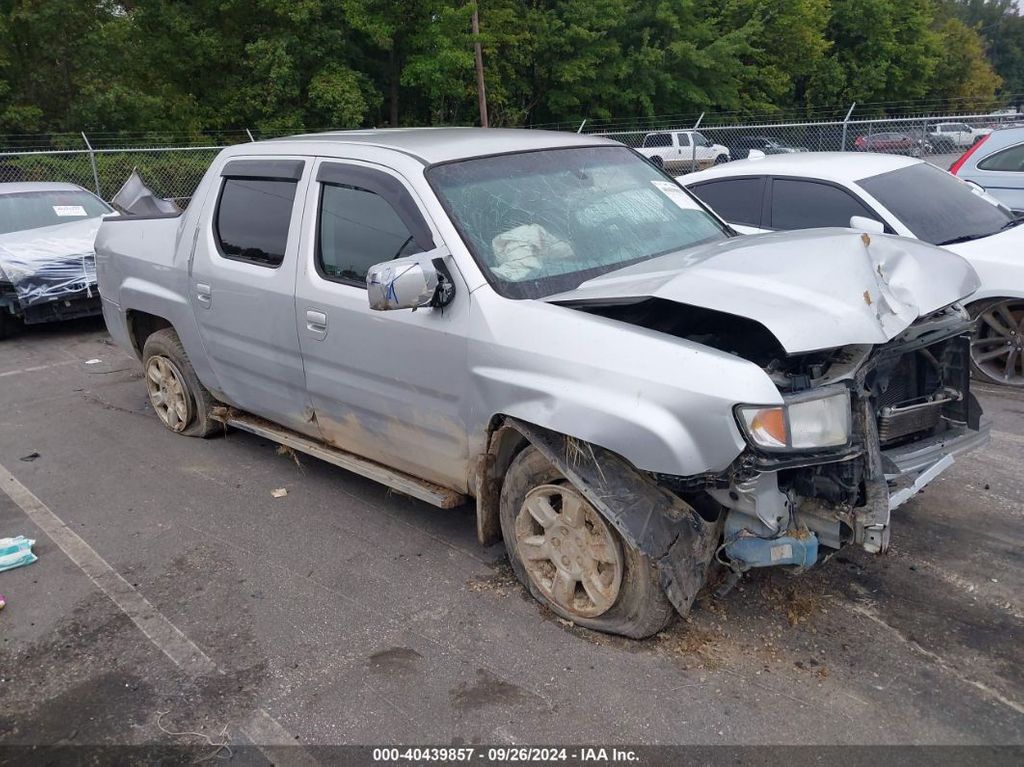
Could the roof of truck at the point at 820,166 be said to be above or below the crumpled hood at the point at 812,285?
above

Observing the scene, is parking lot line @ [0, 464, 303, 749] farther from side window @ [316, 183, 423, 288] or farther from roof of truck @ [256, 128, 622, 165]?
roof of truck @ [256, 128, 622, 165]

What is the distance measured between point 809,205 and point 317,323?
422cm

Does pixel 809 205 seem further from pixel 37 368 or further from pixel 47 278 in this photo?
pixel 47 278

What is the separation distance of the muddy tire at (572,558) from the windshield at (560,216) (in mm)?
792

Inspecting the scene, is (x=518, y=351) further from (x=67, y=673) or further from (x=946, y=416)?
(x=67, y=673)

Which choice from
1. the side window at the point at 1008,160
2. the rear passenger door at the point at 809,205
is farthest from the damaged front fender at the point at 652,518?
the side window at the point at 1008,160

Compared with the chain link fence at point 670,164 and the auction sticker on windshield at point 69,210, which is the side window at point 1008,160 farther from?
the auction sticker on windshield at point 69,210

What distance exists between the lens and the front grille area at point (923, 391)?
3.44 metres

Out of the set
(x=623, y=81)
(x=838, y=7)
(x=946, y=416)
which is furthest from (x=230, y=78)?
(x=838, y=7)

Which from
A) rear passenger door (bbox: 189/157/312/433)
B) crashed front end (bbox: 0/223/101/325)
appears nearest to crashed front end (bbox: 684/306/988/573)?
rear passenger door (bbox: 189/157/312/433)

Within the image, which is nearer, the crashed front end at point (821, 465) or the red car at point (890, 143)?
the crashed front end at point (821, 465)

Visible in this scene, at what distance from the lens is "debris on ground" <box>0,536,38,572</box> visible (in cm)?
421

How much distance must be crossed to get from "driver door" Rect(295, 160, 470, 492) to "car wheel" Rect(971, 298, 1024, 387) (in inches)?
173

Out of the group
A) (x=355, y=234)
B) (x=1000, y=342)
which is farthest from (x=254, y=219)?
(x=1000, y=342)
